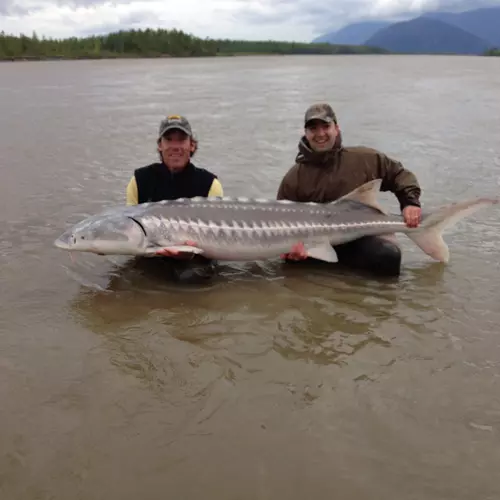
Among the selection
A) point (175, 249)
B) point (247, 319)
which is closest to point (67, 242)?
point (175, 249)

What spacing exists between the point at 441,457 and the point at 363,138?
972 cm

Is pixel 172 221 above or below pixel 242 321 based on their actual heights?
above

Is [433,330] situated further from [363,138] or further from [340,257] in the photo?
[363,138]

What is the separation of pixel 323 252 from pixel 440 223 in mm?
853

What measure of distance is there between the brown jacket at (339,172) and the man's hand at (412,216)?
0.22 m

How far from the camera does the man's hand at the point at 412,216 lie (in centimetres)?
446

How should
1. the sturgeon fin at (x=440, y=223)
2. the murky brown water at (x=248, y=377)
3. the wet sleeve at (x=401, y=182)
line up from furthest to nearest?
1. the wet sleeve at (x=401, y=182)
2. the sturgeon fin at (x=440, y=223)
3. the murky brown water at (x=248, y=377)

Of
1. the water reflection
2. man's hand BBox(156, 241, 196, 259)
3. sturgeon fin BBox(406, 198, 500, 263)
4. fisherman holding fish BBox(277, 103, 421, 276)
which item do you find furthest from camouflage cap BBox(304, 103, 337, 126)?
man's hand BBox(156, 241, 196, 259)

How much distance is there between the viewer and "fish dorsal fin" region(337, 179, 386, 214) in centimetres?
451

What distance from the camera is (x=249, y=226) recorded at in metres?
4.45

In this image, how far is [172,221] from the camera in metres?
4.30

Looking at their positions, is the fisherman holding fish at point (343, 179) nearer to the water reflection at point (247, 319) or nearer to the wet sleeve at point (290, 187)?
the wet sleeve at point (290, 187)

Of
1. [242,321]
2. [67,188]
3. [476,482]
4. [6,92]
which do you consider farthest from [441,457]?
[6,92]

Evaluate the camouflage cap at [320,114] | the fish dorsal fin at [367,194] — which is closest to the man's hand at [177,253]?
the fish dorsal fin at [367,194]
